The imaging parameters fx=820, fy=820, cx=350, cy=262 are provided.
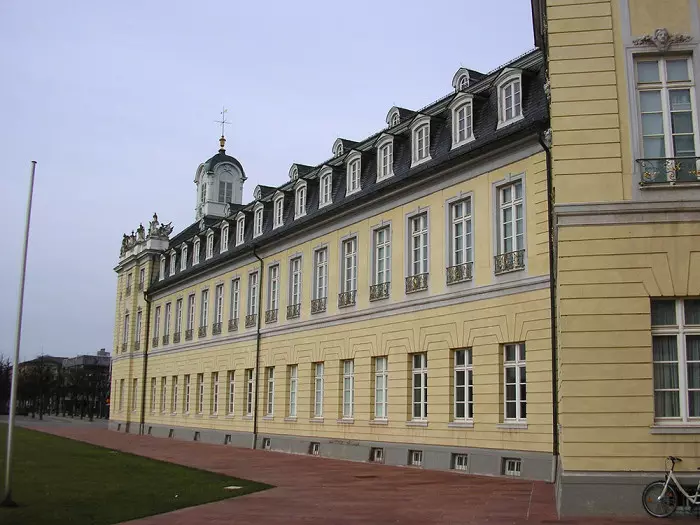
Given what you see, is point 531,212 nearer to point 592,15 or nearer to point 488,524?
point 592,15

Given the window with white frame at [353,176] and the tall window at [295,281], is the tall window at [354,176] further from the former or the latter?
the tall window at [295,281]

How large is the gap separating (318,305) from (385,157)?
648 centimetres

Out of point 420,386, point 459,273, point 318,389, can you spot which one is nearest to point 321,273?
point 318,389

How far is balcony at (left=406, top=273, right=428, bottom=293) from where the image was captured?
2525 centimetres

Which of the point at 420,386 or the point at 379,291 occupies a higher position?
the point at 379,291

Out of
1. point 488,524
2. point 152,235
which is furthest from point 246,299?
point 488,524

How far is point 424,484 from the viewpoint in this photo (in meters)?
19.6

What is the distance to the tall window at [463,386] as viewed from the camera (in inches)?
904

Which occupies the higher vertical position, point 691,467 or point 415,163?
point 415,163

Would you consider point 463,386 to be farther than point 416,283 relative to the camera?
No

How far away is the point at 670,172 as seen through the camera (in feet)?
44.0

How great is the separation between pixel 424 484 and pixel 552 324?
4991 mm

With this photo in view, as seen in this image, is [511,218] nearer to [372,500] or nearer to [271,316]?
[372,500]

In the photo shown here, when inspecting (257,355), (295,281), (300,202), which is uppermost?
(300,202)
